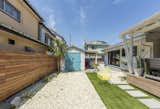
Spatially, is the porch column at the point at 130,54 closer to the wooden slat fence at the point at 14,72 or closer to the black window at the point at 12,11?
the wooden slat fence at the point at 14,72

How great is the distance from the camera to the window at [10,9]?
8.50m

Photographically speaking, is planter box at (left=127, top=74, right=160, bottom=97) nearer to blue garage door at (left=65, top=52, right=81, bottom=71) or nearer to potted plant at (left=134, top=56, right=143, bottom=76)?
potted plant at (left=134, top=56, right=143, bottom=76)

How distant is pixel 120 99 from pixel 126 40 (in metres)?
5.23

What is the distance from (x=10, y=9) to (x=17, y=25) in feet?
3.71

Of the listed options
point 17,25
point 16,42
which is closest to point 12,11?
point 17,25

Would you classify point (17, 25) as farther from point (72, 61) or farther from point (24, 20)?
point (72, 61)

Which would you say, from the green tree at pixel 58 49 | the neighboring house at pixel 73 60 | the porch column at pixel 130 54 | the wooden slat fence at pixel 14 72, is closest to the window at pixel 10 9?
the wooden slat fence at pixel 14 72

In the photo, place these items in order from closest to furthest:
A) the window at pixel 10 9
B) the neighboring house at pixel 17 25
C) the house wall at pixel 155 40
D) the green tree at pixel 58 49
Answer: the neighboring house at pixel 17 25 → the window at pixel 10 9 → the house wall at pixel 155 40 → the green tree at pixel 58 49

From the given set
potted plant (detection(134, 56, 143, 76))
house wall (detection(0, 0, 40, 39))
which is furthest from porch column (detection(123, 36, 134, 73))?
house wall (detection(0, 0, 40, 39))

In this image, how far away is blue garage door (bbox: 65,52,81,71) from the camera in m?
18.0

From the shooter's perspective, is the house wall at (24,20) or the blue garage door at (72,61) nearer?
the house wall at (24,20)

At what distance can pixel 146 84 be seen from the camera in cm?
724

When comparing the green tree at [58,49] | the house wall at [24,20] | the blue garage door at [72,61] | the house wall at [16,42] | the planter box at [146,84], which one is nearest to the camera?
the planter box at [146,84]

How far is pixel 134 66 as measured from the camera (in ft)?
30.8
